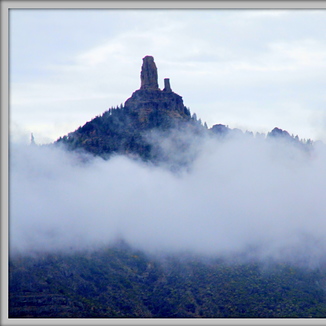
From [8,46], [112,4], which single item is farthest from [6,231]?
[112,4]

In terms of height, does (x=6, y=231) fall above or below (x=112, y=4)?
below

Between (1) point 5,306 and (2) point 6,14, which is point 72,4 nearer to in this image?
(2) point 6,14

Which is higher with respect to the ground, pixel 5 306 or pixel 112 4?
pixel 112 4

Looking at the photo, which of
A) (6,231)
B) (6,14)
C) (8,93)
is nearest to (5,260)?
(6,231)

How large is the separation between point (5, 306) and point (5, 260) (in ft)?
40.3

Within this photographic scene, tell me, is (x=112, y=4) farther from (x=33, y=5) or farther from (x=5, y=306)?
(x=5, y=306)

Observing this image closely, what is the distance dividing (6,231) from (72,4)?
153 ft

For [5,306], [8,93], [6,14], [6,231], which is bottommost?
[5,306]

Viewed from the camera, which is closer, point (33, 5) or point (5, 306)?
point (33, 5)

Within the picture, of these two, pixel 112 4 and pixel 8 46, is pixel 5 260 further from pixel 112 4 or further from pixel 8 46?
pixel 112 4

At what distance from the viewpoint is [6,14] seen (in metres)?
175

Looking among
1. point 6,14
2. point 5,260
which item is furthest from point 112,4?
point 5,260

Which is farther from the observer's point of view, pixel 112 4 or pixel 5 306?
pixel 5 306

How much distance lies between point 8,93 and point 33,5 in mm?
18039
